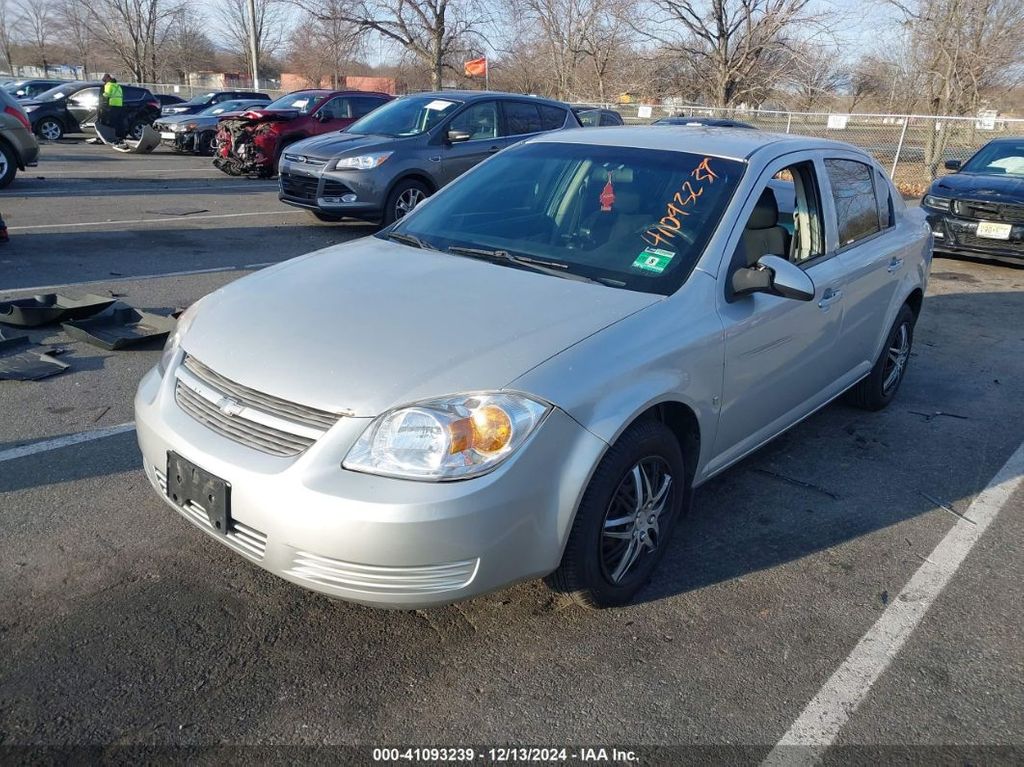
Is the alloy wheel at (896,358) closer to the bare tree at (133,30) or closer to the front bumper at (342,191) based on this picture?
the front bumper at (342,191)

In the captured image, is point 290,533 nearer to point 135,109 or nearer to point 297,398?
point 297,398

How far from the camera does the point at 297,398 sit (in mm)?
2623

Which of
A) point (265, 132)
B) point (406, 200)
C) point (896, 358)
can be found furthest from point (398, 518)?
point (265, 132)

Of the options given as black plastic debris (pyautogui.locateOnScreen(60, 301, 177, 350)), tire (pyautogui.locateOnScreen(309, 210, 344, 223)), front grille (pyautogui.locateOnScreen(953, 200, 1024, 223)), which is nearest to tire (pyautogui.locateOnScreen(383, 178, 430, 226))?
tire (pyautogui.locateOnScreen(309, 210, 344, 223))

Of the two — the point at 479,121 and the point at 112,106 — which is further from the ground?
the point at 112,106

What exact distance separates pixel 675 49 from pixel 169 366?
25.6 metres

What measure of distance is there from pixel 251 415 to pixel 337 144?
27.8 feet

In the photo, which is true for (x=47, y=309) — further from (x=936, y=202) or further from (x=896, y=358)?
(x=936, y=202)

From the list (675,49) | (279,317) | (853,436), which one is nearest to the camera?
(279,317)

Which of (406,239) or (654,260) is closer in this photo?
(654,260)

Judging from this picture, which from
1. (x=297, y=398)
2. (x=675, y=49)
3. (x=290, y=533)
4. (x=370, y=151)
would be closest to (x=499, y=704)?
(x=290, y=533)

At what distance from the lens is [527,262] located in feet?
11.7

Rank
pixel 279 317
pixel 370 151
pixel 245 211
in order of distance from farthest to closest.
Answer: pixel 245 211
pixel 370 151
pixel 279 317

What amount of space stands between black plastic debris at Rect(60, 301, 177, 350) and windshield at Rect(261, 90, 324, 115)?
10.9m
